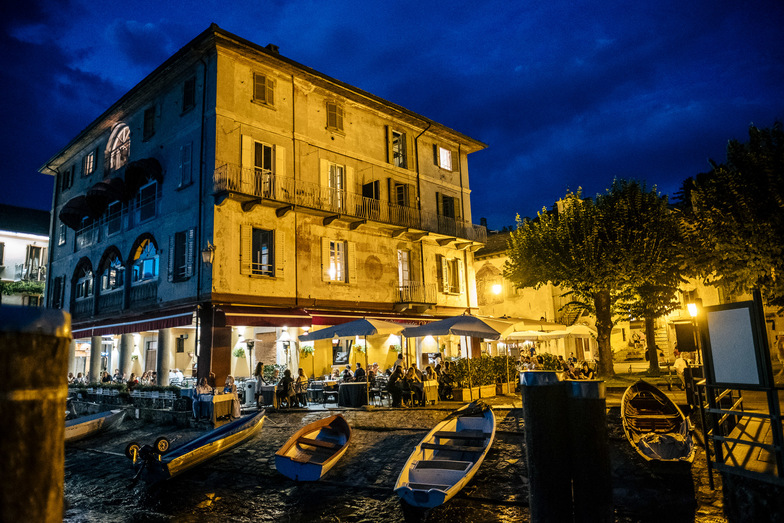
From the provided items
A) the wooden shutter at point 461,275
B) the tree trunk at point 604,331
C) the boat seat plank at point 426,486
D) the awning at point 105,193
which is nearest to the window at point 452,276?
the wooden shutter at point 461,275

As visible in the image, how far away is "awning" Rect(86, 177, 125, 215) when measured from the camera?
23406 millimetres

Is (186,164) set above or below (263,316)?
above

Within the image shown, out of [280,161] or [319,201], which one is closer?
[280,161]

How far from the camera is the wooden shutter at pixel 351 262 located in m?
23.5

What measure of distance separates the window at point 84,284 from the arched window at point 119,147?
584cm

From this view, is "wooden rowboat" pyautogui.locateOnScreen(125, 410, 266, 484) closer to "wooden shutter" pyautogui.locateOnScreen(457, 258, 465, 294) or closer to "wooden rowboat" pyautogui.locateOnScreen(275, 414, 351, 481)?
"wooden rowboat" pyautogui.locateOnScreen(275, 414, 351, 481)

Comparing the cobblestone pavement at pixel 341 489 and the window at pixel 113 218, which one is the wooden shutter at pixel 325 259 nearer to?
the cobblestone pavement at pixel 341 489

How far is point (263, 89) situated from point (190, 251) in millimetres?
7573

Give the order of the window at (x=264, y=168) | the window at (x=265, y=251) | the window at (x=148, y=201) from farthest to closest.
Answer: the window at (x=148, y=201)
the window at (x=264, y=168)
the window at (x=265, y=251)

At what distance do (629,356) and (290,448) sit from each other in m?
33.8

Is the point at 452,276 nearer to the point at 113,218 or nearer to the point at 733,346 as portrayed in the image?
the point at 113,218

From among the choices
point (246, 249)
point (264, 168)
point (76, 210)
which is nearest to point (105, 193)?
point (76, 210)

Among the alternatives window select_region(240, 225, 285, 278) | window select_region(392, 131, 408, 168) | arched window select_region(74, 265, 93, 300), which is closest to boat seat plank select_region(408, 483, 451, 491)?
Result: window select_region(240, 225, 285, 278)

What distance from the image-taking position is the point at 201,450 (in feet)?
37.8
